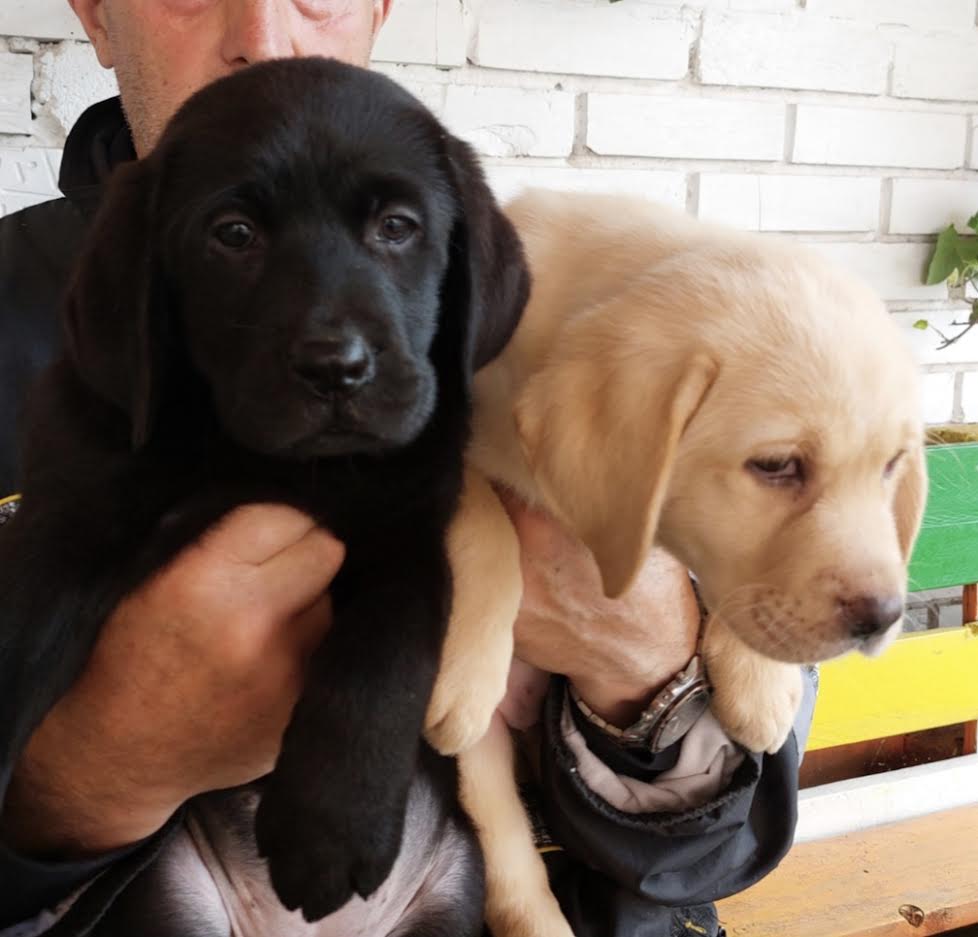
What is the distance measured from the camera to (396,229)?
3.52 feet

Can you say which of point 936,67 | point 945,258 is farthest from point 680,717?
point 936,67

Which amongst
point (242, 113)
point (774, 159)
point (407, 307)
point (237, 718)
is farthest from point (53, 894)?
point (774, 159)

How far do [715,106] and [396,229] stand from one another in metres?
1.42

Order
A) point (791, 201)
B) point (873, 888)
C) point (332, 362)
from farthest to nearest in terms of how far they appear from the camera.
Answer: point (791, 201)
point (873, 888)
point (332, 362)

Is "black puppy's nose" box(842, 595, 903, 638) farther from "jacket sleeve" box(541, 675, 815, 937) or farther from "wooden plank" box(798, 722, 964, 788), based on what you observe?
"wooden plank" box(798, 722, 964, 788)

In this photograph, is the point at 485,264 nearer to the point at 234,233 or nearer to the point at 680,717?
the point at 234,233

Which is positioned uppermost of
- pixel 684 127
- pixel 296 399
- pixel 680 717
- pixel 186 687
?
pixel 296 399

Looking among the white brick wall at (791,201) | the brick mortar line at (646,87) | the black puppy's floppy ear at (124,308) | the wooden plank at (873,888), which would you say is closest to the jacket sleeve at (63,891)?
the black puppy's floppy ear at (124,308)

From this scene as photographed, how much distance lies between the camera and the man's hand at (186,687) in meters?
1.04

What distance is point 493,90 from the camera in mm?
2070

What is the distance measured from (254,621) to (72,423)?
0.90 feet

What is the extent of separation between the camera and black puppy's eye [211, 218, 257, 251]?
39.7 inches

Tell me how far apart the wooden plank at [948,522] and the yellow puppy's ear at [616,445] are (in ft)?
3.65

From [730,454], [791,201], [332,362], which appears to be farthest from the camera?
[791,201]
